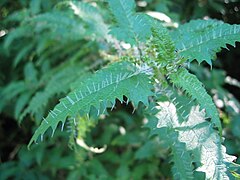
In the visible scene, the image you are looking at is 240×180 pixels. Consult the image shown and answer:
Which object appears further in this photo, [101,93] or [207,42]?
[207,42]

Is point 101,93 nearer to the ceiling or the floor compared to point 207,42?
nearer to the ceiling

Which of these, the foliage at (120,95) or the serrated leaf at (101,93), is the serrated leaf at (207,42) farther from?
the serrated leaf at (101,93)

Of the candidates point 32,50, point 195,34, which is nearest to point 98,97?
point 195,34

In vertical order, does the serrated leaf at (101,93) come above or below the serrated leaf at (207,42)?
above

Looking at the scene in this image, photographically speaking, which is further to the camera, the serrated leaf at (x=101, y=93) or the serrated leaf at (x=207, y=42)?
the serrated leaf at (x=207, y=42)

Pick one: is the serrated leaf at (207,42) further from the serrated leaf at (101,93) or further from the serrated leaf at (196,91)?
the serrated leaf at (101,93)

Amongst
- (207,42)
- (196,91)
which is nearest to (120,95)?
(196,91)

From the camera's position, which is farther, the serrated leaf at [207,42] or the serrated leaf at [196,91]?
the serrated leaf at [207,42]

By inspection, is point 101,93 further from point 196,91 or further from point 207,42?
point 207,42

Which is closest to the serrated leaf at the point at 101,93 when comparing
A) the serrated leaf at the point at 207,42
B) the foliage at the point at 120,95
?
the foliage at the point at 120,95
